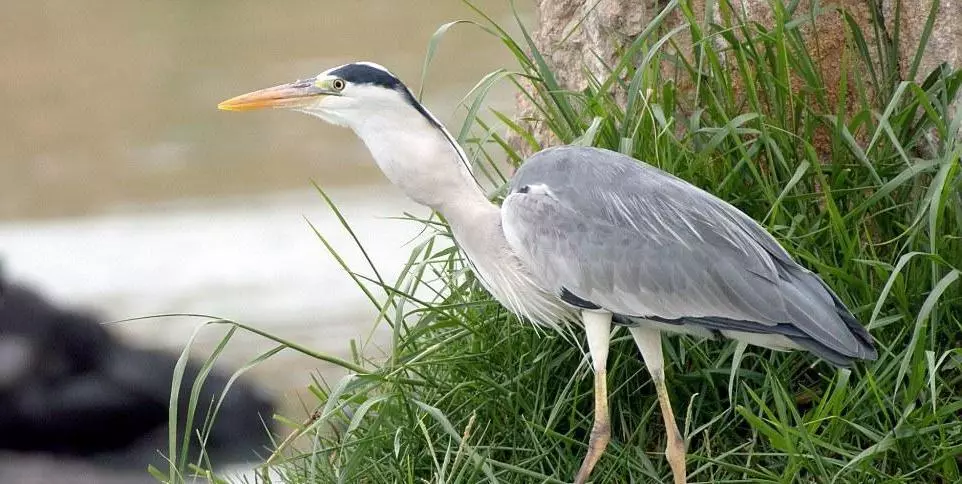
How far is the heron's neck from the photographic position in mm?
2906

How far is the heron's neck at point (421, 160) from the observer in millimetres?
2906

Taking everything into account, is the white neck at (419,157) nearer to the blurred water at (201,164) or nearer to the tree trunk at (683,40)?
the tree trunk at (683,40)

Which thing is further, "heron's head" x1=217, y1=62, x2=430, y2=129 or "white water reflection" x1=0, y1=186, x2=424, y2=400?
"white water reflection" x1=0, y1=186, x2=424, y2=400

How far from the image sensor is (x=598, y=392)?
2855 mm

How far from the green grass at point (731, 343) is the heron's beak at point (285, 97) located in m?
0.46

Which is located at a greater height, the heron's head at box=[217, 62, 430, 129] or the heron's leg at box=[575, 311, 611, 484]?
the heron's head at box=[217, 62, 430, 129]

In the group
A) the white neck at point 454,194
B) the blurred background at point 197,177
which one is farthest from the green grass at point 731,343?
the blurred background at point 197,177

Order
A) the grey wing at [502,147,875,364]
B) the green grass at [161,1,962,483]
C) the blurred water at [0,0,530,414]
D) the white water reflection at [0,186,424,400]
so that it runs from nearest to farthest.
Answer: the grey wing at [502,147,875,364] → the green grass at [161,1,962,483] → the white water reflection at [0,186,424,400] → the blurred water at [0,0,530,414]

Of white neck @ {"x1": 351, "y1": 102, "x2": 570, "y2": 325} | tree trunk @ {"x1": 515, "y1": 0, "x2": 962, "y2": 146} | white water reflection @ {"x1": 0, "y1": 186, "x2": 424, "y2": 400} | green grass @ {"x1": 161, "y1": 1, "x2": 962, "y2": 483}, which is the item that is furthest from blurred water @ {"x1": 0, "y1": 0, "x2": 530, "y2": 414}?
white neck @ {"x1": 351, "y1": 102, "x2": 570, "y2": 325}

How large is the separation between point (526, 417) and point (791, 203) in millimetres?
762

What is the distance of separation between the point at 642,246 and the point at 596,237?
10 centimetres

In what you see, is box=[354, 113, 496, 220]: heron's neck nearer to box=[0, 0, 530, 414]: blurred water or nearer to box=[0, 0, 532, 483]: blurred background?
box=[0, 0, 530, 414]: blurred water

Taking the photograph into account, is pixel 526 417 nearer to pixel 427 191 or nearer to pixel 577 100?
pixel 427 191

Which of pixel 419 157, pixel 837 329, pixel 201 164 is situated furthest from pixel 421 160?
pixel 201 164
